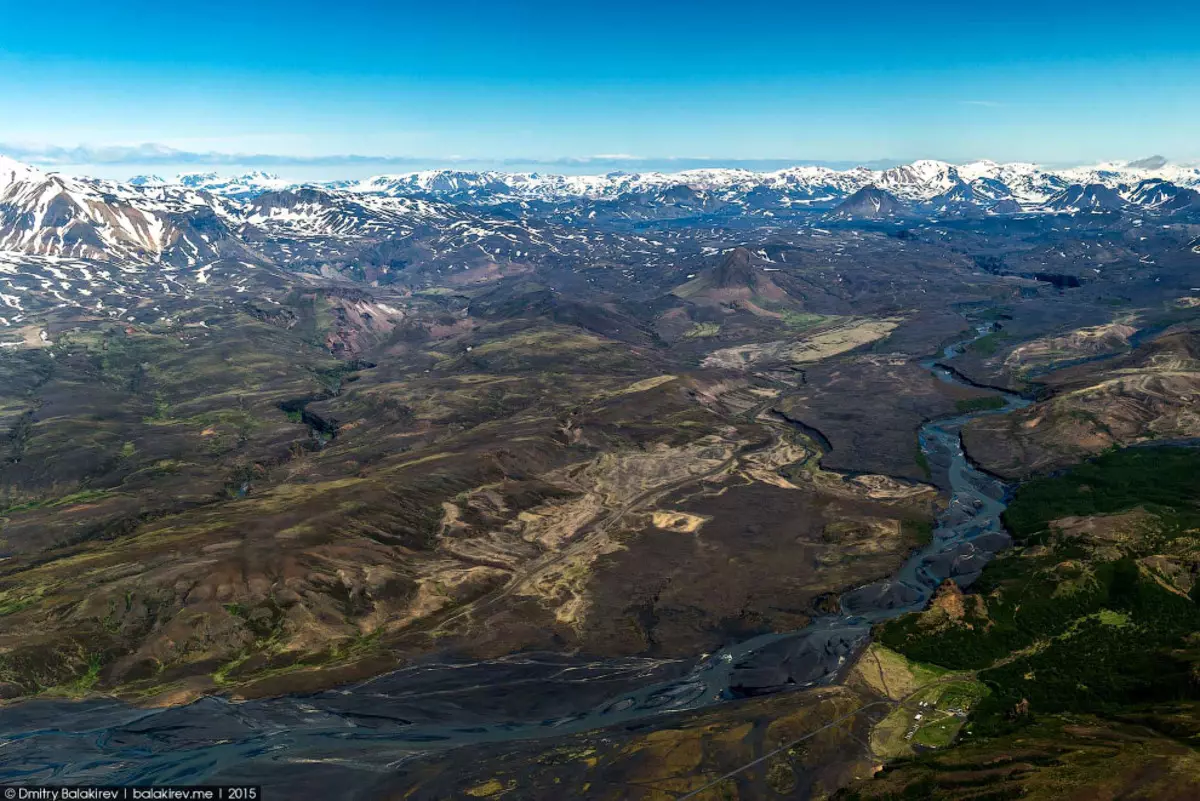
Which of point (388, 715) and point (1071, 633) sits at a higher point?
point (1071, 633)

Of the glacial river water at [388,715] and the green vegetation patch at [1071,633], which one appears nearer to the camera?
the glacial river water at [388,715]

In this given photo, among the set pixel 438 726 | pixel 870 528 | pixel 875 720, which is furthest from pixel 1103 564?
pixel 438 726

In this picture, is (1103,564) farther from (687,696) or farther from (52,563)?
(52,563)

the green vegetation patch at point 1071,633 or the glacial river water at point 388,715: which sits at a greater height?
the green vegetation patch at point 1071,633

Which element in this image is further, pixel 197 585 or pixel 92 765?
pixel 197 585

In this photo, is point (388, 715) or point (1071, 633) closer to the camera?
point (388, 715)

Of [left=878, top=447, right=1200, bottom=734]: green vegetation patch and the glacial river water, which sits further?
[left=878, top=447, right=1200, bottom=734]: green vegetation patch

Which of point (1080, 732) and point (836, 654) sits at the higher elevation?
point (1080, 732)

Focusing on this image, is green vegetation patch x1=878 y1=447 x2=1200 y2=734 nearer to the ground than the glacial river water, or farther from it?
farther from it
